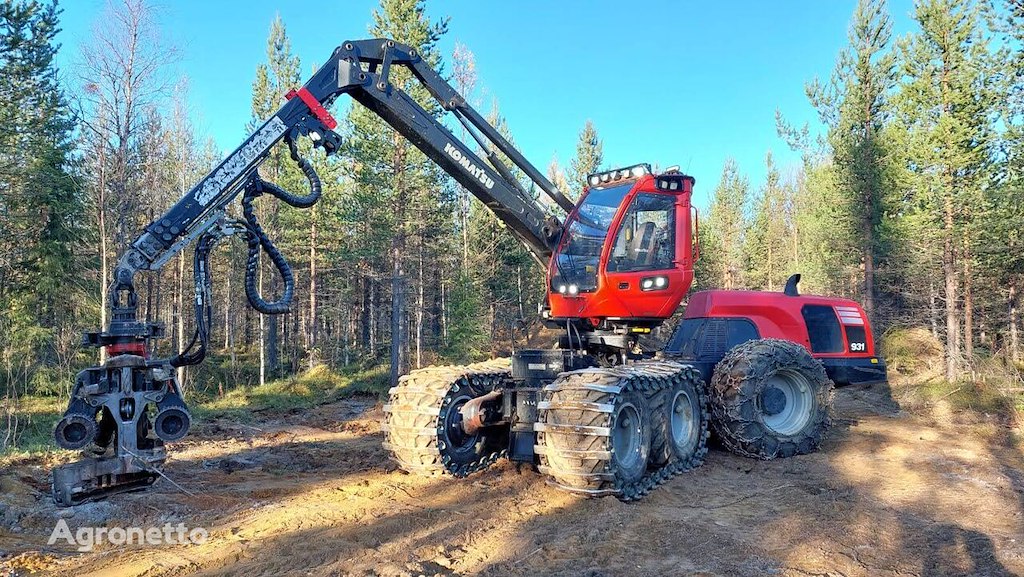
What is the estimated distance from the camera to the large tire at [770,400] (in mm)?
7766

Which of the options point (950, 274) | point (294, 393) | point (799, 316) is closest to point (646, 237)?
point (799, 316)

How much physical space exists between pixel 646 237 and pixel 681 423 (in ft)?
7.59

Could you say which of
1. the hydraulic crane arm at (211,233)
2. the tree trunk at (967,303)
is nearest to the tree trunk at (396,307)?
the hydraulic crane arm at (211,233)

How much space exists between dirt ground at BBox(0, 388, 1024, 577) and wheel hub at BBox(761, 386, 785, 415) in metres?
0.73

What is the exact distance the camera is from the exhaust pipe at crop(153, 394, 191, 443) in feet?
18.6

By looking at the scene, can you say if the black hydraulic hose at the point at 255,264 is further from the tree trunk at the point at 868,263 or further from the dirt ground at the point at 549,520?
the tree trunk at the point at 868,263

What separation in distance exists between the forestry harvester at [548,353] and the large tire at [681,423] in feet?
0.07

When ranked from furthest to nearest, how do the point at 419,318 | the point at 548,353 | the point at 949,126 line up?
1. the point at 419,318
2. the point at 949,126
3. the point at 548,353

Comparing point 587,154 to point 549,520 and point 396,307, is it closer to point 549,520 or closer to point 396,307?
point 396,307

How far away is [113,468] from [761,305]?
8.17 meters

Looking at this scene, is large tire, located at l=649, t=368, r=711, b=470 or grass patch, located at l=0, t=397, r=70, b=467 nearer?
large tire, located at l=649, t=368, r=711, b=470

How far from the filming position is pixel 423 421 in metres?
6.93

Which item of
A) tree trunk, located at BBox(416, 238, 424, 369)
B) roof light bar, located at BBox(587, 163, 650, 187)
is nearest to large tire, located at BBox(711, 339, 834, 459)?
roof light bar, located at BBox(587, 163, 650, 187)

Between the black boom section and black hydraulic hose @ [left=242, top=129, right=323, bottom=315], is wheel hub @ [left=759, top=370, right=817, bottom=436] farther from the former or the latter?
black hydraulic hose @ [left=242, top=129, right=323, bottom=315]
